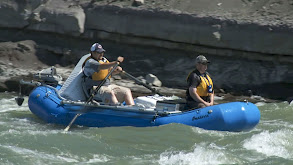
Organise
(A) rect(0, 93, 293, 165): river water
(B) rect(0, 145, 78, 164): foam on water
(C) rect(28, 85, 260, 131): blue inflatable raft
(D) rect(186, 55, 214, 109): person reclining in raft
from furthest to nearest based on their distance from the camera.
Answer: (D) rect(186, 55, 214, 109): person reclining in raft < (C) rect(28, 85, 260, 131): blue inflatable raft < (A) rect(0, 93, 293, 165): river water < (B) rect(0, 145, 78, 164): foam on water

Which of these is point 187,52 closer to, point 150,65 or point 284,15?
point 150,65

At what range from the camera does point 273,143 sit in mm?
9461

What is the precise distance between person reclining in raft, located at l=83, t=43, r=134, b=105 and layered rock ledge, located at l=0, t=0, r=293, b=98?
450cm

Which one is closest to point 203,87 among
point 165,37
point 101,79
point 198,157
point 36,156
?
point 101,79

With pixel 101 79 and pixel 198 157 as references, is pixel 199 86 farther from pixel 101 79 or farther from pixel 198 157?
pixel 198 157

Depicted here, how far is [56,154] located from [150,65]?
7.69 meters

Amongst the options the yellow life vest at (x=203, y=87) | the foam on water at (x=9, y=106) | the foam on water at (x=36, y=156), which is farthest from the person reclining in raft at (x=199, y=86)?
the foam on water at (x=9, y=106)

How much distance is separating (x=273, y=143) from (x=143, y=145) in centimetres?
188

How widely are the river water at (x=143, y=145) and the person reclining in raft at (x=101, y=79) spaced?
0.65 meters

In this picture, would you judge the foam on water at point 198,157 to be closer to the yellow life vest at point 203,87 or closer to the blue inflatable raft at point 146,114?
the blue inflatable raft at point 146,114

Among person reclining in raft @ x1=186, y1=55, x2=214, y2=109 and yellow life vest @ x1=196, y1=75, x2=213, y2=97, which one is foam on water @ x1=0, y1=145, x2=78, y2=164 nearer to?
person reclining in raft @ x1=186, y1=55, x2=214, y2=109

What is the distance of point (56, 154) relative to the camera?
878 centimetres

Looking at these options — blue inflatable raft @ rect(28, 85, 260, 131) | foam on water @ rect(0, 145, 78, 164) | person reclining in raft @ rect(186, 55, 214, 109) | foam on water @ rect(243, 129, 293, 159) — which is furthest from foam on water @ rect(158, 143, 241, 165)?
person reclining in raft @ rect(186, 55, 214, 109)

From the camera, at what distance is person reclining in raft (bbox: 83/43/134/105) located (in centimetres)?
1082
